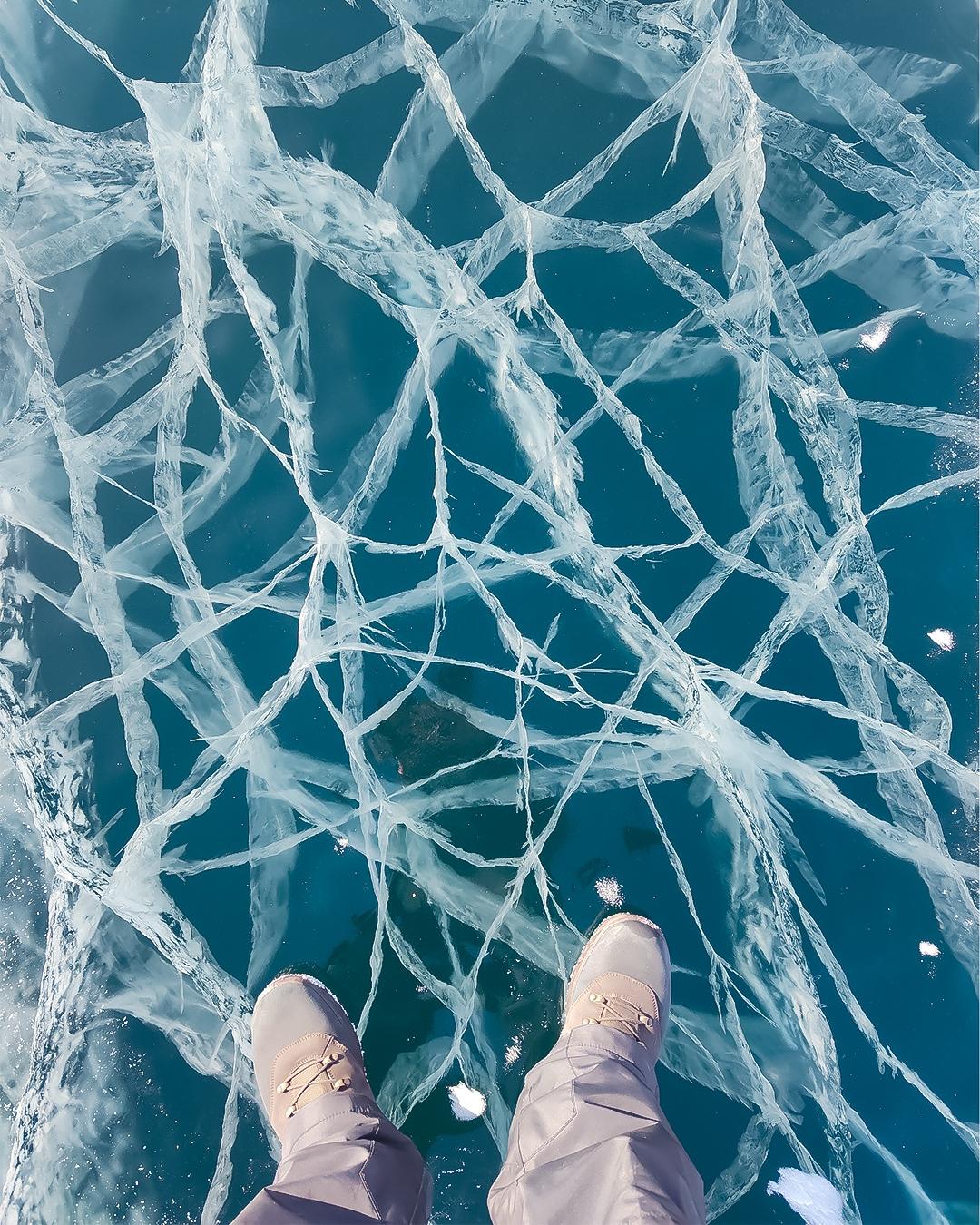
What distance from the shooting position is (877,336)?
102cm

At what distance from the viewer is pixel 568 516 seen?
98 cm

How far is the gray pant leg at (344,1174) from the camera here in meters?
0.70

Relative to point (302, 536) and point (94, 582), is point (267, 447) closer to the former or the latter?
point (302, 536)

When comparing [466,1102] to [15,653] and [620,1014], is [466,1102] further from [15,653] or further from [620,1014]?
[15,653]

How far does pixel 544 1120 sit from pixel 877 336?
1.17 meters

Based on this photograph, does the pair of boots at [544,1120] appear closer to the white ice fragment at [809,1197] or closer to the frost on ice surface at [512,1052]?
the frost on ice surface at [512,1052]

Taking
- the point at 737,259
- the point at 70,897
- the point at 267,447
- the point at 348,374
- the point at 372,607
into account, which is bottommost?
the point at 70,897

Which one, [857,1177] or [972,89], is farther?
[972,89]

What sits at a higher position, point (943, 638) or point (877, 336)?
point (877, 336)

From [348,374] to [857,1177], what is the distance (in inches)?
52.6

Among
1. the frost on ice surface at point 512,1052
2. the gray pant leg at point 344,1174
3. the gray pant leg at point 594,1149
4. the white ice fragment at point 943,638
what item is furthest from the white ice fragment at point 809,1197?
the white ice fragment at point 943,638

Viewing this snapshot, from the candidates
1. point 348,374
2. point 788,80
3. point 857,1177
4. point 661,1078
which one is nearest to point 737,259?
point 788,80

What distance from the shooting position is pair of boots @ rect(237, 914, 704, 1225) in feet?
2.29

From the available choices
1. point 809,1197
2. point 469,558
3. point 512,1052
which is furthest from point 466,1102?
point 469,558
